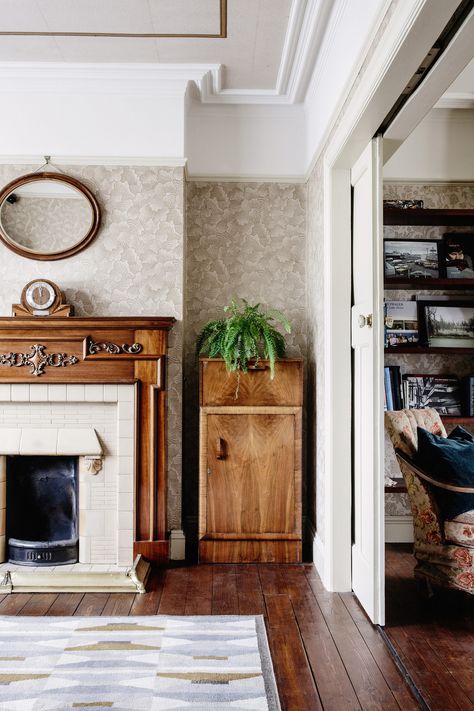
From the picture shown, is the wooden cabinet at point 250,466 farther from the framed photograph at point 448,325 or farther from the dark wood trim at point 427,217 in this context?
the dark wood trim at point 427,217

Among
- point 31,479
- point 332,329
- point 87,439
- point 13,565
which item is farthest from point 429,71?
point 13,565

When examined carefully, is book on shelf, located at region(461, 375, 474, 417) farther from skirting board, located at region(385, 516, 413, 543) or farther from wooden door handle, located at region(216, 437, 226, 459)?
wooden door handle, located at region(216, 437, 226, 459)

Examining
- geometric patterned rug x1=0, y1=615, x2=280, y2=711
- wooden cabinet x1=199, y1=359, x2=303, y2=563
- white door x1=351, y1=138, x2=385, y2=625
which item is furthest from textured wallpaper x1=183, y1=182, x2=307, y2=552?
geometric patterned rug x1=0, y1=615, x2=280, y2=711

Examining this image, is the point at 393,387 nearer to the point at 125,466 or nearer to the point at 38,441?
the point at 125,466

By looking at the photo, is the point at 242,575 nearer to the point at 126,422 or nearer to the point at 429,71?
the point at 126,422

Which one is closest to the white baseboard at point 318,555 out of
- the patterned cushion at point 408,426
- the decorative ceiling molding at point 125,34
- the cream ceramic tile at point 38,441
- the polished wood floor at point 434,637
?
the polished wood floor at point 434,637

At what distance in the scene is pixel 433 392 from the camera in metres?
3.79

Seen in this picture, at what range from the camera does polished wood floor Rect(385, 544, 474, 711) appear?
6.70ft

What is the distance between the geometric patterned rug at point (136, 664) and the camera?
1.95 meters

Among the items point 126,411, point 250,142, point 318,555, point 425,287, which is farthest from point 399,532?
point 250,142

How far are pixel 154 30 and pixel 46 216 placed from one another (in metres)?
1.21

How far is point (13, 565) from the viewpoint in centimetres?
334

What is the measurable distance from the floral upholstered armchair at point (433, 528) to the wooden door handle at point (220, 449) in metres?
0.95

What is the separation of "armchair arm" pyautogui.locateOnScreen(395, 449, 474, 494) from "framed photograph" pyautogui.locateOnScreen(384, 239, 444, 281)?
1.35 m
